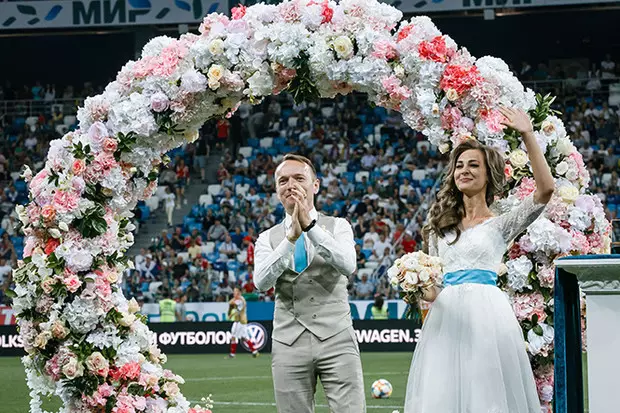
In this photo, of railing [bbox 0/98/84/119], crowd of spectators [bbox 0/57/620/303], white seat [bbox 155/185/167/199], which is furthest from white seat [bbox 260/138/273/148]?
railing [bbox 0/98/84/119]

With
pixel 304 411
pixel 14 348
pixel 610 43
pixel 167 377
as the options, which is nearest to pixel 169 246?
pixel 14 348

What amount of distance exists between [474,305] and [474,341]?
7.4 inches

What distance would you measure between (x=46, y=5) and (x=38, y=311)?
21088 millimetres

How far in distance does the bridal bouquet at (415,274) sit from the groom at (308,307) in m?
0.32

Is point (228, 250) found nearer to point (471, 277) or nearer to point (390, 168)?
point (390, 168)

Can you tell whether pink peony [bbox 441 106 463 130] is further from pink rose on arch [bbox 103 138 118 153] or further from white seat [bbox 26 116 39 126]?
white seat [bbox 26 116 39 126]

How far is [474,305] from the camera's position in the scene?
18.8 feet

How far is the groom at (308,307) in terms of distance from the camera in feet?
19.5

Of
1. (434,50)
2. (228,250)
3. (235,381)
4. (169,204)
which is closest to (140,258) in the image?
(228,250)

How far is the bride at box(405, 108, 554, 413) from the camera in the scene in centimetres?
561

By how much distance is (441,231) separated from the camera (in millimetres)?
5961

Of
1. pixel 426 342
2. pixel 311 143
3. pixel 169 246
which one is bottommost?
pixel 426 342

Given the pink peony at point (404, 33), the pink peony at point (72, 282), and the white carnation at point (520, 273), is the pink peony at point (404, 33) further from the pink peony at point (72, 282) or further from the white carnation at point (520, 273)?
the pink peony at point (72, 282)

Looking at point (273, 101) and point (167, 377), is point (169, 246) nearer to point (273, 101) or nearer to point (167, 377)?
point (273, 101)
